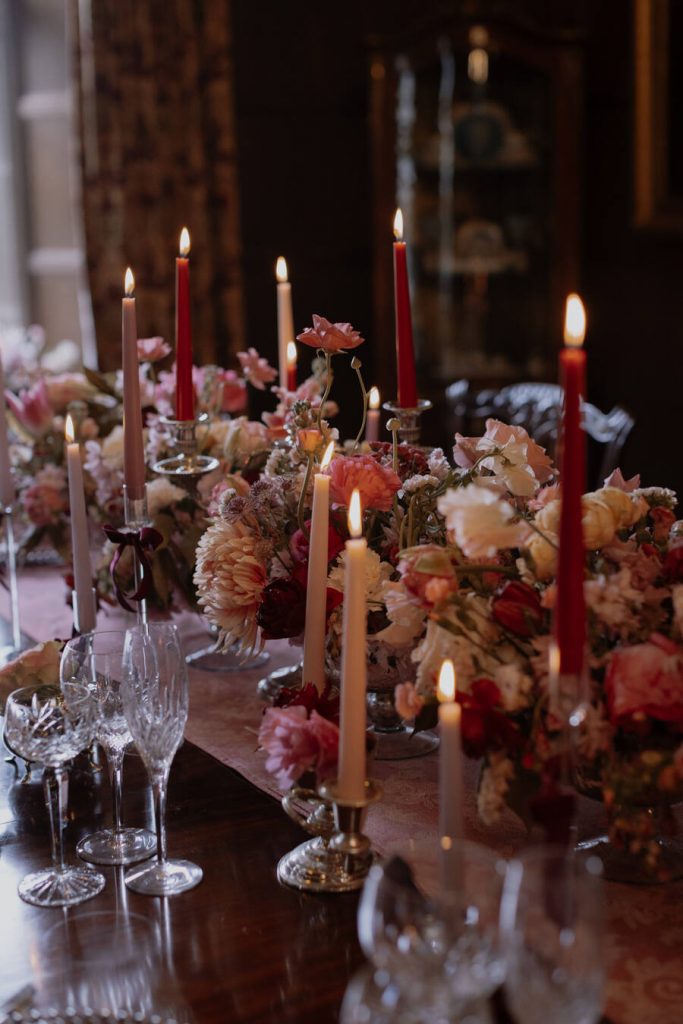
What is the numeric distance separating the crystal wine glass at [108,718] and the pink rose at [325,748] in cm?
19

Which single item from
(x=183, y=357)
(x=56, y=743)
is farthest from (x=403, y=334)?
(x=56, y=743)

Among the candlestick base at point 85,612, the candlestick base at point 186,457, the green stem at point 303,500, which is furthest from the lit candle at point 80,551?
the green stem at point 303,500

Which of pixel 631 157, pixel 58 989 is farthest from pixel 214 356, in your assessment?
pixel 58 989

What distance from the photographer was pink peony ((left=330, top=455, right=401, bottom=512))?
126 centimetres

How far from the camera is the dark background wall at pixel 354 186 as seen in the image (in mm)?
4137

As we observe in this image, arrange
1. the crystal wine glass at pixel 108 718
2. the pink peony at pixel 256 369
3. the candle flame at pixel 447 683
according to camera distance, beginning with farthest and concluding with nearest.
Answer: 1. the pink peony at pixel 256 369
2. the crystal wine glass at pixel 108 718
3. the candle flame at pixel 447 683

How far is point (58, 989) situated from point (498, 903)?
1.22 ft

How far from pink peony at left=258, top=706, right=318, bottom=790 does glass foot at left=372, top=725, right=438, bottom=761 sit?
360 mm

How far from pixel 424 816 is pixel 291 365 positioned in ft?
2.51

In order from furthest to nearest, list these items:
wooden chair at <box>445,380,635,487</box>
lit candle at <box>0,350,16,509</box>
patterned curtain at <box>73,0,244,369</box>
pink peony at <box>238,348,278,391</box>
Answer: patterned curtain at <box>73,0,244,369</box> → wooden chair at <box>445,380,635,487</box> → pink peony at <box>238,348,278,391</box> → lit candle at <box>0,350,16,509</box>

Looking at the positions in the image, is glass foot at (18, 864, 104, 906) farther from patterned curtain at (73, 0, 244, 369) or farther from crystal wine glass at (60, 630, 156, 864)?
patterned curtain at (73, 0, 244, 369)

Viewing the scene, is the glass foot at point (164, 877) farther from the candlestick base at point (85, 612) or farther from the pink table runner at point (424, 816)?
the candlestick base at point (85, 612)

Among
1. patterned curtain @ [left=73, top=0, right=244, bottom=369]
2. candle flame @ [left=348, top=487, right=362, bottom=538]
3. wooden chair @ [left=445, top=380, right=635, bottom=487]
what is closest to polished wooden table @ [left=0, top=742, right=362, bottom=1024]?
candle flame @ [left=348, top=487, right=362, bottom=538]

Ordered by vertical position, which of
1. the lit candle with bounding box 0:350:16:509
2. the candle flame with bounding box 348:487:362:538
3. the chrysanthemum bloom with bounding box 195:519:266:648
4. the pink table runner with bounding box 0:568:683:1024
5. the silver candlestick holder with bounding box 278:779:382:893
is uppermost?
the candle flame with bounding box 348:487:362:538
